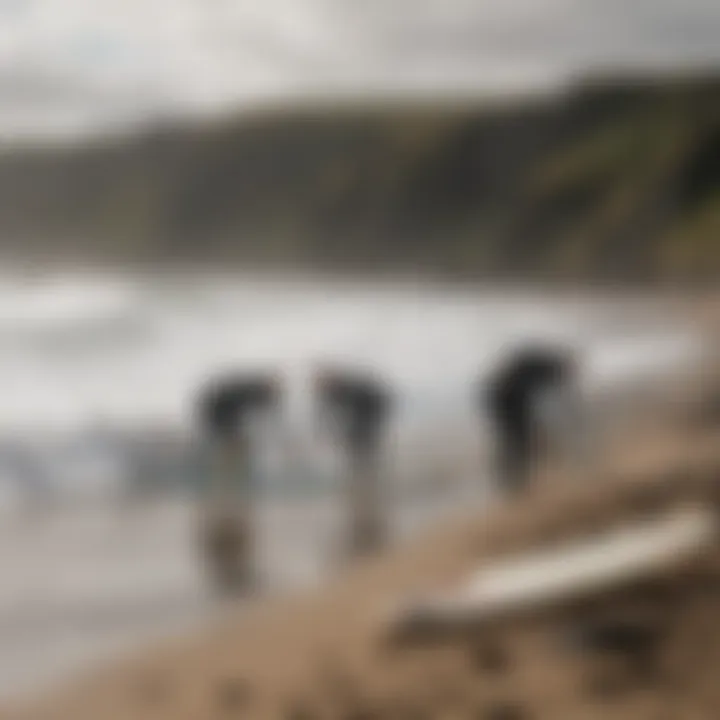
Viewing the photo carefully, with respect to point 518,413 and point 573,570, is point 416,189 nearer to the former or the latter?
point 518,413

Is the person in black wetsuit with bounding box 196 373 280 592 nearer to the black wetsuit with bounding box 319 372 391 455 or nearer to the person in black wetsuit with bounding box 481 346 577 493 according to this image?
the black wetsuit with bounding box 319 372 391 455

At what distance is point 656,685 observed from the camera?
131 centimetres

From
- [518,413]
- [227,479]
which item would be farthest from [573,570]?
[227,479]

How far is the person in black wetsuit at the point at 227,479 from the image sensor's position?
1.27 metres

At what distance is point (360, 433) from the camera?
52.3 inches

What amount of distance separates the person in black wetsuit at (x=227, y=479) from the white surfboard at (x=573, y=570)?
0.51 feet

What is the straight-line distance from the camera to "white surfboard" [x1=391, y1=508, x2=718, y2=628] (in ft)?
4.24

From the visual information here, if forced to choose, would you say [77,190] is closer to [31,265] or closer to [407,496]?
[31,265]

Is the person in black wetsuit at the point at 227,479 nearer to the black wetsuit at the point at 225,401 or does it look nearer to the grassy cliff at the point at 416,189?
the black wetsuit at the point at 225,401

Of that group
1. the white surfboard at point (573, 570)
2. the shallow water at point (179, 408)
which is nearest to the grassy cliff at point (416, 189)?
the shallow water at point (179, 408)

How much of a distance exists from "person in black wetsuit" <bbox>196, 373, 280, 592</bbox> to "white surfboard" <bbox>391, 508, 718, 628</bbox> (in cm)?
15

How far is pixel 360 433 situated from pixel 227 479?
14 centimetres

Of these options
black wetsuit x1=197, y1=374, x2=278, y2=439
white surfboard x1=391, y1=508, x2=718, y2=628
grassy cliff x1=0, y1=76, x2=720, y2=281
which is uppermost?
grassy cliff x1=0, y1=76, x2=720, y2=281

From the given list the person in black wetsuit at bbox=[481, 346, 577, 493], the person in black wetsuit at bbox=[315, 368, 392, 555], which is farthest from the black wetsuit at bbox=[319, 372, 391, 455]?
the person in black wetsuit at bbox=[481, 346, 577, 493]
